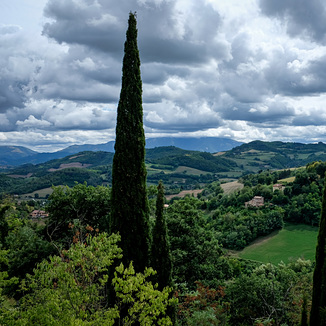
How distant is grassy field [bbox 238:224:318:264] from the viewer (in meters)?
58.4

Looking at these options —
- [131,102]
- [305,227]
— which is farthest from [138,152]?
[305,227]

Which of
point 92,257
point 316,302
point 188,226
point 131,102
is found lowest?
point 316,302

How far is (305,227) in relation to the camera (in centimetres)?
7162

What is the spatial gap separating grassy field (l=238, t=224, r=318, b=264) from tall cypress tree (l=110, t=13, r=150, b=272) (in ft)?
157

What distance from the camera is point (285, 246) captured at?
2502 inches

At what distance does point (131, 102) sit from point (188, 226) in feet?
35.2

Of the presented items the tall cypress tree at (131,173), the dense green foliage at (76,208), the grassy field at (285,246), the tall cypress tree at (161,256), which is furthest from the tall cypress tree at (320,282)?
the grassy field at (285,246)

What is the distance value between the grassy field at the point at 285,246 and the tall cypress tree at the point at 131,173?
48.0 meters

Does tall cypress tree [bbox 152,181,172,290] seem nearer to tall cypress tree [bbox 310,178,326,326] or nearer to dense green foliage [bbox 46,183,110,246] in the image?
tall cypress tree [bbox 310,178,326,326]

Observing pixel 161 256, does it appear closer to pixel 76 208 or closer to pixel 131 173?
pixel 131 173

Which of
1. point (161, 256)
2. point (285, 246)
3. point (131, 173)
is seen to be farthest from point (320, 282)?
point (285, 246)

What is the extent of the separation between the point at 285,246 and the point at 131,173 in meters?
59.5

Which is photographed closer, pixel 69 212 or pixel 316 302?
pixel 316 302

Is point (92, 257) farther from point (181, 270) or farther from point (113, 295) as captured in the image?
point (181, 270)
